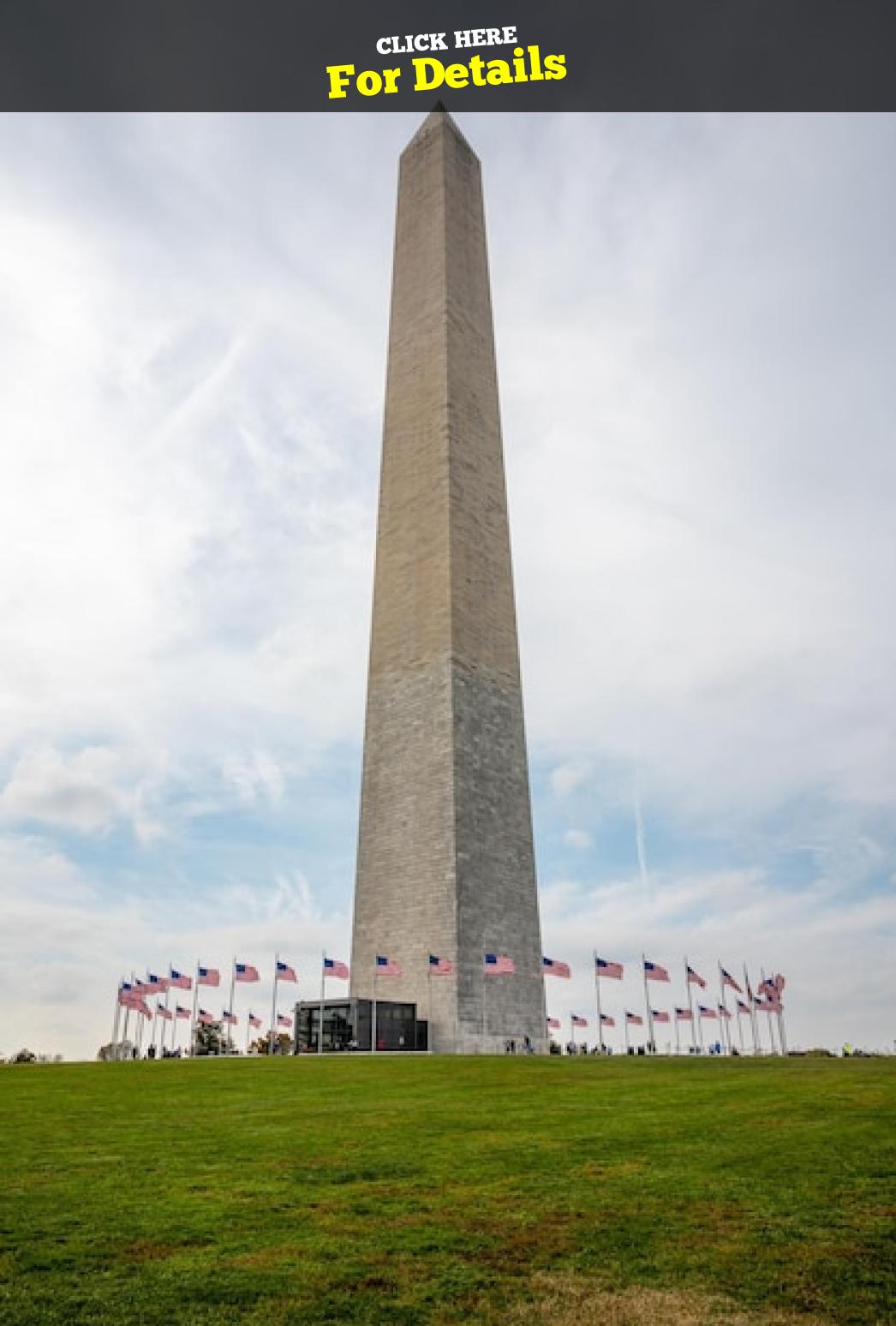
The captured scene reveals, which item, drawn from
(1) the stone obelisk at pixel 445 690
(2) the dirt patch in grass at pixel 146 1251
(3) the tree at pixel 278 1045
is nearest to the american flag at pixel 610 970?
(1) the stone obelisk at pixel 445 690

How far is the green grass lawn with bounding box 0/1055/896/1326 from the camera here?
8.50 meters

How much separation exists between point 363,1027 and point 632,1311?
3389cm

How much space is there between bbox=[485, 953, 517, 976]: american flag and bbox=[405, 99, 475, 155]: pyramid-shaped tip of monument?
153 ft

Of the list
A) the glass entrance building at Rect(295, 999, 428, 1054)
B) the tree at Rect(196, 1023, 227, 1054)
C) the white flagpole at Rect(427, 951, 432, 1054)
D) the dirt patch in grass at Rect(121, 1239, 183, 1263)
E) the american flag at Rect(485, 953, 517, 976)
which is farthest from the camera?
the tree at Rect(196, 1023, 227, 1054)

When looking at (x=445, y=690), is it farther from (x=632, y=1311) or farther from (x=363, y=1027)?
(x=632, y=1311)

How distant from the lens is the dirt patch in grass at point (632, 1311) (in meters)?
7.98

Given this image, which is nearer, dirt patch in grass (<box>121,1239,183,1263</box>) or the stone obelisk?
dirt patch in grass (<box>121,1239,183,1263</box>)

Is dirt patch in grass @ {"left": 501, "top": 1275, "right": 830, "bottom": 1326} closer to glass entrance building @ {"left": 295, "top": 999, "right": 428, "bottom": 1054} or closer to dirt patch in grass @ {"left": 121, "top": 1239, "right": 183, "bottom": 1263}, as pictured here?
dirt patch in grass @ {"left": 121, "top": 1239, "right": 183, "bottom": 1263}

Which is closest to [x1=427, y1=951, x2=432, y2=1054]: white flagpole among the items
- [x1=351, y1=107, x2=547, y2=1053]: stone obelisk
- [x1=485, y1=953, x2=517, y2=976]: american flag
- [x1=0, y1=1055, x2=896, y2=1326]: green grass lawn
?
[x1=351, y1=107, x2=547, y2=1053]: stone obelisk

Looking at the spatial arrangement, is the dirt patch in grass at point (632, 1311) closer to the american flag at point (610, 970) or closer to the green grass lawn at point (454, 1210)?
the green grass lawn at point (454, 1210)

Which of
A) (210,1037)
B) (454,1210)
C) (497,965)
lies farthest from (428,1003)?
(454,1210)

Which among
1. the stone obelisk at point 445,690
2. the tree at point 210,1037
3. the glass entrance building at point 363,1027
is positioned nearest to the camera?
the glass entrance building at point 363,1027

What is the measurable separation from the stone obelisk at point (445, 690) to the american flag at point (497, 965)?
3.76ft

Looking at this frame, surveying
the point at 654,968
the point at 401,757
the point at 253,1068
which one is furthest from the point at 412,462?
the point at 253,1068
